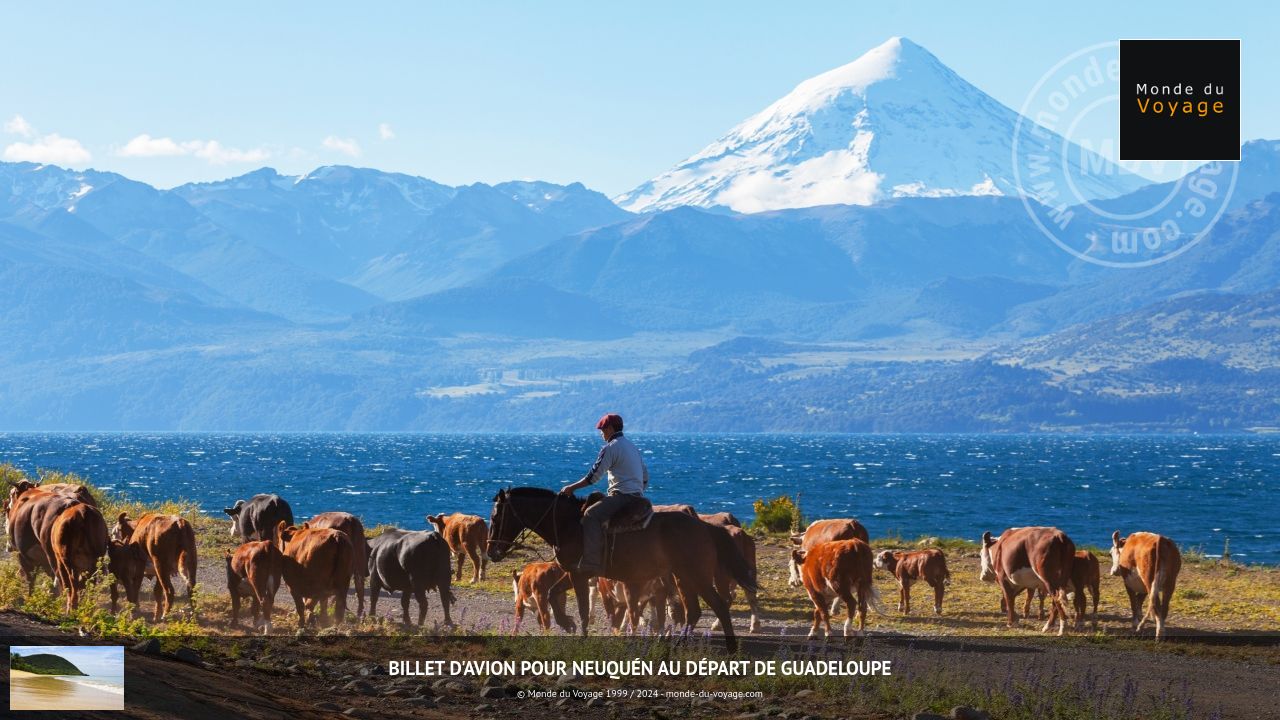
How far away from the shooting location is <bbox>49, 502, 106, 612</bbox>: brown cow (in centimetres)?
2072

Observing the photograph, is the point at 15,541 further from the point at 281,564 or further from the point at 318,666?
the point at 318,666

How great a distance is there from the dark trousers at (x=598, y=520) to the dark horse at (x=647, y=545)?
176 millimetres

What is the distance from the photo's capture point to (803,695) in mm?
16344

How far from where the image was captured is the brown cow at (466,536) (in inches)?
1229

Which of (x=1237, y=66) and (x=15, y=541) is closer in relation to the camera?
(x=15, y=541)

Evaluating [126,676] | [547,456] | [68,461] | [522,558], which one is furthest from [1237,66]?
[547,456]

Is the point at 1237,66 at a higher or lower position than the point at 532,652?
higher

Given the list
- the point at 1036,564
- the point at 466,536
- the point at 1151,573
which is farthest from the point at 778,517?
the point at 1151,573

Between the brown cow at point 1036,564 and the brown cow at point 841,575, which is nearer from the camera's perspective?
the brown cow at point 841,575

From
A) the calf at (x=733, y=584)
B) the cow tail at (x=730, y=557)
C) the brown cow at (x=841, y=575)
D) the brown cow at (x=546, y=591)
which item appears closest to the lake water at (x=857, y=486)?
the calf at (x=733, y=584)

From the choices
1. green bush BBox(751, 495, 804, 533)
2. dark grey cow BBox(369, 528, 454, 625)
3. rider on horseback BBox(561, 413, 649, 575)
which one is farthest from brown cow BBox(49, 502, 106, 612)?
green bush BBox(751, 495, 804, 533)

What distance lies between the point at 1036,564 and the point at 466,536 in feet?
41.1

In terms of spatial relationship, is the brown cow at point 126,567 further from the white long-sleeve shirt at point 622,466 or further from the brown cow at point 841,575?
the brown cow at point 841,575

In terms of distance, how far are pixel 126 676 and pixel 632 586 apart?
9.19 meters
